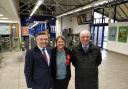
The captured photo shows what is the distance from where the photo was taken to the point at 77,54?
2.52m

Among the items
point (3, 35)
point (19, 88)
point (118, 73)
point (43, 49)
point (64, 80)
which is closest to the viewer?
point (43, 49)

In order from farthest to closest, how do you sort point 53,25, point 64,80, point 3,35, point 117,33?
point 53,25, point 3,35, point 117,33, point 64,80

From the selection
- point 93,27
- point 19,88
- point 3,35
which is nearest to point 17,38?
point 3,35

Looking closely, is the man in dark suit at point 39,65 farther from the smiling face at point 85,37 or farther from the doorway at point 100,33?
the doorway at point 100,33

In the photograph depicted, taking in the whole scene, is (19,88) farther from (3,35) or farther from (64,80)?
(3,35)

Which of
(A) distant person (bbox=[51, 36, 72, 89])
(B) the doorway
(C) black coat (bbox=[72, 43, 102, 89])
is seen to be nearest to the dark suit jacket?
(A) distant person (bbox=[51, 36, 72, 89])

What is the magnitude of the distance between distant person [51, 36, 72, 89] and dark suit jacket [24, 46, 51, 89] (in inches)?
4.6

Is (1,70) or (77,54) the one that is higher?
(77,54)

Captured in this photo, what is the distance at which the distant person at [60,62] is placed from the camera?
2.44 meters

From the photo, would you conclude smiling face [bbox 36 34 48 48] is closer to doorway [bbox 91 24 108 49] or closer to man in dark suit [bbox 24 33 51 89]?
man in dark suit [bbox 24 33 51 89]

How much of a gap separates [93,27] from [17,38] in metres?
6.67

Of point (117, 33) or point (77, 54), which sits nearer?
point (77, 54)

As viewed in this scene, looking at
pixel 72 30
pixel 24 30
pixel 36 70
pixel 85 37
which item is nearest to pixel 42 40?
pixel 36 70

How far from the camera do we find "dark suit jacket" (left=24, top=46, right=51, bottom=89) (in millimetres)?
2307
